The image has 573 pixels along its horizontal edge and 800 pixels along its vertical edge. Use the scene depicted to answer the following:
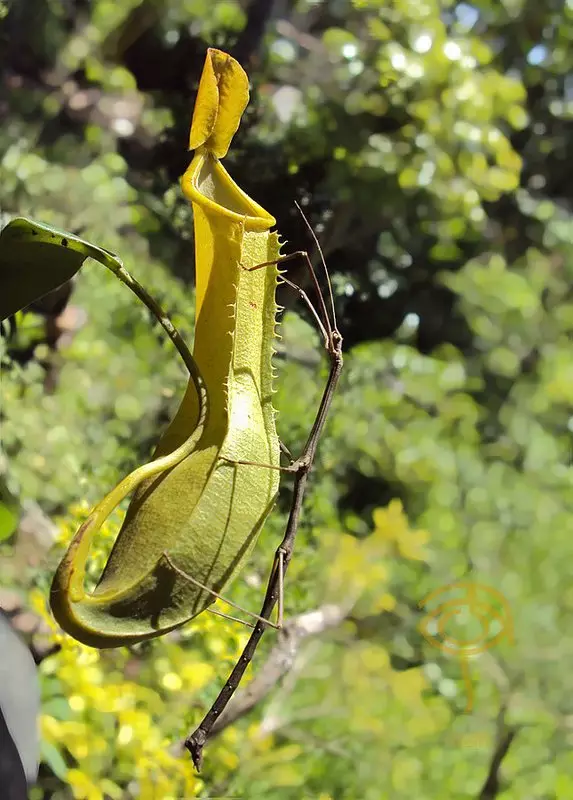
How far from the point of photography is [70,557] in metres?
0.29

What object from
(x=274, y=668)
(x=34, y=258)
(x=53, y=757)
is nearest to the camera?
(x=34, y=258)

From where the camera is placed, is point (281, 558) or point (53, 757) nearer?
point (281, 558)

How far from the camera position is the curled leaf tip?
33 cm

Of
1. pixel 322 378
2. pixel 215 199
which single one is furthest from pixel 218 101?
pixel 322 378

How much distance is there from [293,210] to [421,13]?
436mm

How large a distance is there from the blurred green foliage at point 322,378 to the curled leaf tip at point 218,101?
0.47 meters

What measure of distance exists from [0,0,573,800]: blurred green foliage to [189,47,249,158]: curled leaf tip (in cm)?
47

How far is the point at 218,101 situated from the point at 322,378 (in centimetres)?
68

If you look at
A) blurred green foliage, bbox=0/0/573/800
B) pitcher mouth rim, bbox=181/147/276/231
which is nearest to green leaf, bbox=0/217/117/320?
pitcher mouth rim, bbox=181/147/276/231

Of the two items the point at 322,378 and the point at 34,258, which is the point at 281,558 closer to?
the point at 34,258

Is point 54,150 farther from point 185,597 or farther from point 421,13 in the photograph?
point 185,597

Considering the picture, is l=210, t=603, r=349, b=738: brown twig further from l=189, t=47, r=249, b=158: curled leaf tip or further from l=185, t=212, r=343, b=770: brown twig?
l=189, t=47, r=249, b=158: curled leaf tip

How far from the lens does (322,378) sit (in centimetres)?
101

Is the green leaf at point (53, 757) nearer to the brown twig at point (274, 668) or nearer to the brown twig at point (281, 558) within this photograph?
the brown twig at point (274, 668)
